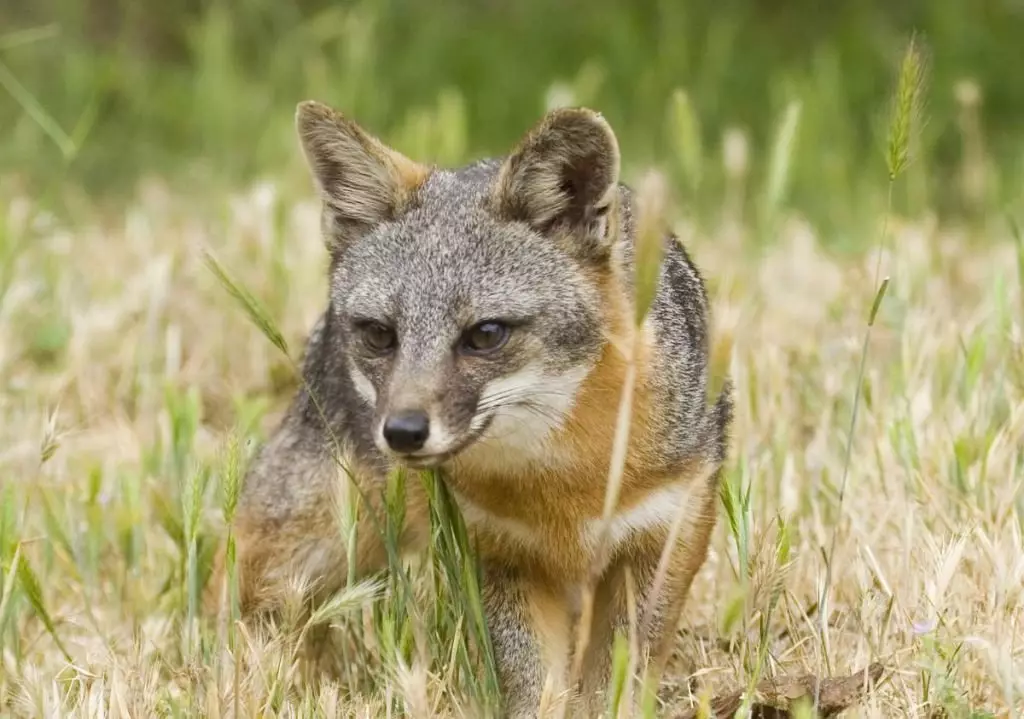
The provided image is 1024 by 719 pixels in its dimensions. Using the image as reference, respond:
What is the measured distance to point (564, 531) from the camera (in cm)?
331

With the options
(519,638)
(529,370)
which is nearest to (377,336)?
(529,370)

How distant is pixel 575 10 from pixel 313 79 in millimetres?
3439

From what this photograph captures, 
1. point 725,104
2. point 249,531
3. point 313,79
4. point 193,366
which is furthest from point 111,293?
point 725,104

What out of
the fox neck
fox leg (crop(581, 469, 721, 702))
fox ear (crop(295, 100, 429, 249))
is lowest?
fox leg (crop(581, 469, 721, 702))

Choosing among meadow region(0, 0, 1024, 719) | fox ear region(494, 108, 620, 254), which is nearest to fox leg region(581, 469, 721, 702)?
meadow region(0, 0, 1024, 719)

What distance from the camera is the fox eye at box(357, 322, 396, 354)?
3.25m

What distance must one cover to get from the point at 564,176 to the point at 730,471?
0.99 metres

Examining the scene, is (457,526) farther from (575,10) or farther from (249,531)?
(575,10)

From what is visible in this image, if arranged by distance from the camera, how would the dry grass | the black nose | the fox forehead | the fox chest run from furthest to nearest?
the fox chest, the fox forehead, the dry grass, the black nose

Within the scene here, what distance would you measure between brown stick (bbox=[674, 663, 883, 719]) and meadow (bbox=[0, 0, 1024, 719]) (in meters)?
0.03

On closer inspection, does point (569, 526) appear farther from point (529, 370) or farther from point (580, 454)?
point (529, 370)

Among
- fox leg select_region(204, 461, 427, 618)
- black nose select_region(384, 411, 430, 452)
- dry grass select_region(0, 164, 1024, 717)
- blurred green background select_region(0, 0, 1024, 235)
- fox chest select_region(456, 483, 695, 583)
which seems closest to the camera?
black nose select_region(384, 411, 430, 452)

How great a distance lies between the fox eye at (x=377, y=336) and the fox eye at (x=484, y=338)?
182 mm

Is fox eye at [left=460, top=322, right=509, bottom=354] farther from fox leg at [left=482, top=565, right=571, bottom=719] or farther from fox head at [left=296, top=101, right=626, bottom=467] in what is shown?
fox leg at [left=482, top=565, right=571, bottom=719]
